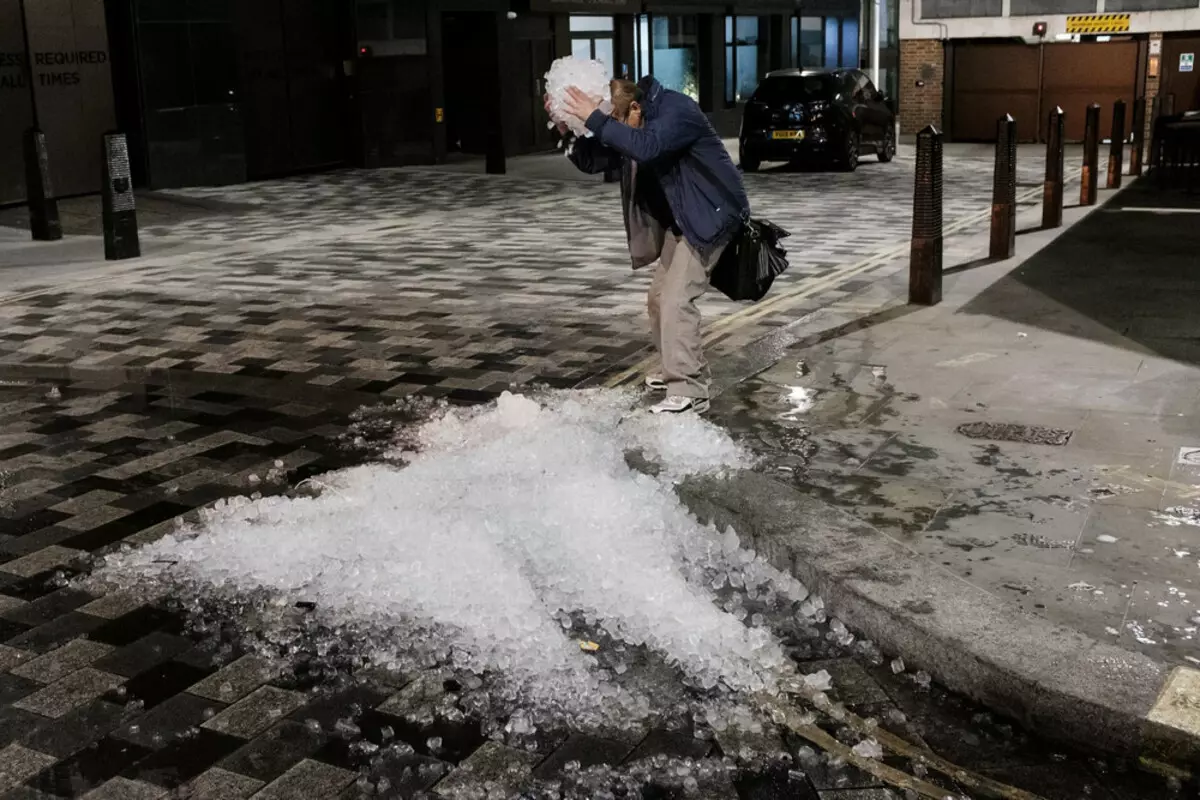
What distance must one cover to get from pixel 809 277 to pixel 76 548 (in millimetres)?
6935

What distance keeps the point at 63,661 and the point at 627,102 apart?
3.37 m

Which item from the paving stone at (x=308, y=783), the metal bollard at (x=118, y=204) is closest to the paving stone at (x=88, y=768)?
the paving stone at (x=308, y=783)

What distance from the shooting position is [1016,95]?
29328mm

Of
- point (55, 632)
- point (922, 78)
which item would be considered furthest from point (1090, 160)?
point (922, 78)

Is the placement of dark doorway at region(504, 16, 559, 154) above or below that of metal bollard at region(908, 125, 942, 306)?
above

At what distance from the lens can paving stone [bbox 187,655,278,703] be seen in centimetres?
368

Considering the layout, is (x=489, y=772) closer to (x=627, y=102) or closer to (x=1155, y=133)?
(x=627, y=102)

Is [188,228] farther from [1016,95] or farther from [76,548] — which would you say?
[1016,95]

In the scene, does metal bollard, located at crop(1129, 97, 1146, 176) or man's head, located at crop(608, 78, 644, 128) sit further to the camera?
metal bollard, located at crop(1129, 97, 1146, 176)

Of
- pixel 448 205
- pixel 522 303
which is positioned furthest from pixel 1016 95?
pixel 522 303

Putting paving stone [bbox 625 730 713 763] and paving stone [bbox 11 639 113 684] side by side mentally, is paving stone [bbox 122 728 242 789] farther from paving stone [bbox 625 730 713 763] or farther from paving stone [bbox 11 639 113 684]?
paving stone [bbox 625 730 713 763]

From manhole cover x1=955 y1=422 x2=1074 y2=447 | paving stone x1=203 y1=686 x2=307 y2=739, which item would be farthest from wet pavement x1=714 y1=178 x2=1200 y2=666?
paving stone x1=203 y1=686 x2=307 y2=739

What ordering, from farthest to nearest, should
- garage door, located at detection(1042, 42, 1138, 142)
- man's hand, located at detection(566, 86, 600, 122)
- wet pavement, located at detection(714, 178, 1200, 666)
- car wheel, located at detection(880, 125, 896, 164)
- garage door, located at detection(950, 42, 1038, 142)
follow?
garage door, located at detection(950, 42, 1038, 142) < garage door, located at detection(1042, 42, 1138, 142) < car wheel, located at detection(880, 125, 896, 164) < man's hand, located at detection(566, 86, 600, 122) < wet pavement, located at detection(714, 178, 1200, 666)

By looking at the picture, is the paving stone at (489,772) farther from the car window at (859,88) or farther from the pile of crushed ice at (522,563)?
the car window at (859,88)
